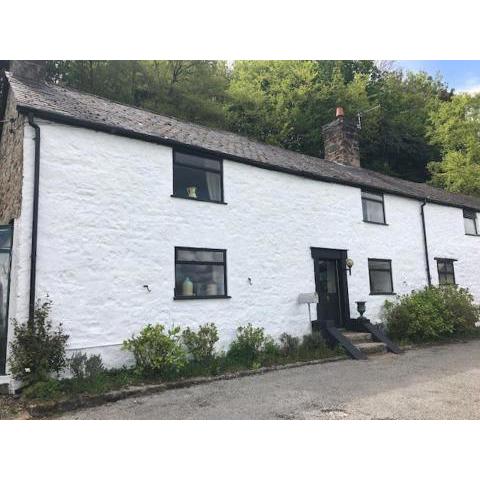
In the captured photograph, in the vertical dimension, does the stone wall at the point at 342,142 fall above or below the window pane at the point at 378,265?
above

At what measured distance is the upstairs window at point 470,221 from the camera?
62.5 ft

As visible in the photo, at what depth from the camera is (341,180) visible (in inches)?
551

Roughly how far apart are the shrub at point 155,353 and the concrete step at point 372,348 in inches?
217

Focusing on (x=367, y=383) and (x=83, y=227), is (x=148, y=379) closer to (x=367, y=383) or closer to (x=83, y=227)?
(x=83, y=227)

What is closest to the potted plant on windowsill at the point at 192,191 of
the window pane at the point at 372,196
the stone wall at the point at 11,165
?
the stone wall at the point at 11,165

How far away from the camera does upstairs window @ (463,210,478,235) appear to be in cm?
1906

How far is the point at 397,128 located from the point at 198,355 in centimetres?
2692

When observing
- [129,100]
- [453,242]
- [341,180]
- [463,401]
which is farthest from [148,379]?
[129,100]

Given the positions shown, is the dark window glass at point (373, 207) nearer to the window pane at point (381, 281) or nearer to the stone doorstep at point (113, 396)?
the window pane at point (381, 281)

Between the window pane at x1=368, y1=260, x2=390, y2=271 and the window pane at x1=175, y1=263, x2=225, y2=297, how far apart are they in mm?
6231

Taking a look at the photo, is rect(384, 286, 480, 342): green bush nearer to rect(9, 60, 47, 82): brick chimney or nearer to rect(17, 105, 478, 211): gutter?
rect(17, 105, 478, 211): gutter

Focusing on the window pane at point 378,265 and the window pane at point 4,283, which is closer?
the window pane at point 4,283

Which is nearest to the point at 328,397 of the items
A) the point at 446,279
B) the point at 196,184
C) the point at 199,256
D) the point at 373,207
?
the point at 199,256

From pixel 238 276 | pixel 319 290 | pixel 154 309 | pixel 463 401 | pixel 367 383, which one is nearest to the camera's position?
pixel 463 401
